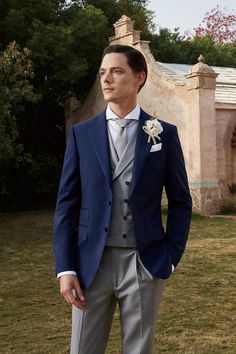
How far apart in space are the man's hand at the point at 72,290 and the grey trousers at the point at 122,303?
36 mm

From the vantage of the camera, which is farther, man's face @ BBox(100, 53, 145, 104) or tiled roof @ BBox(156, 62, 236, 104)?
tiled roof @ BBox(156, 62, 236, 104)

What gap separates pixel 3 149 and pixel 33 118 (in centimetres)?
547

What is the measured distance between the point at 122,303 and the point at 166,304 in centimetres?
314

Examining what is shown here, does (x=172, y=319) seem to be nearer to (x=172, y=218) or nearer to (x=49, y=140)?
(x=172, y=218)

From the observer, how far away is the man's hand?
6.68 feet

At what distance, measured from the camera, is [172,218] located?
222 cm

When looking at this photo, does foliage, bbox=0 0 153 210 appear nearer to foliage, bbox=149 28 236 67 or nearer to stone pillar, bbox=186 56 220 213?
foliage, bbox=149 28 236 67

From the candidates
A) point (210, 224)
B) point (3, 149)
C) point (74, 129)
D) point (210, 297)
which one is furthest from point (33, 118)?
point (74, 129)

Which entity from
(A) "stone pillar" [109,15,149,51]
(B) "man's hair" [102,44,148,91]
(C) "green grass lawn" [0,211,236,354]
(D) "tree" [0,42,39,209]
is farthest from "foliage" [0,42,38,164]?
(B) "man's hair" [102,44,148,91]

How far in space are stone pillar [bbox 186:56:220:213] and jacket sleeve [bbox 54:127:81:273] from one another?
425 inches

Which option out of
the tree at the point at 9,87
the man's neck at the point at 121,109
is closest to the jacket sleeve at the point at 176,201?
the man's neck at the point at 121,109

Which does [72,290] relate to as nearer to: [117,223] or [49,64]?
[117,223]

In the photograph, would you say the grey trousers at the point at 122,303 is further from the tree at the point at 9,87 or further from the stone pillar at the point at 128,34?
the stone pillar at the point at 128,34

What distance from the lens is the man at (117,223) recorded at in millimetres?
2070
